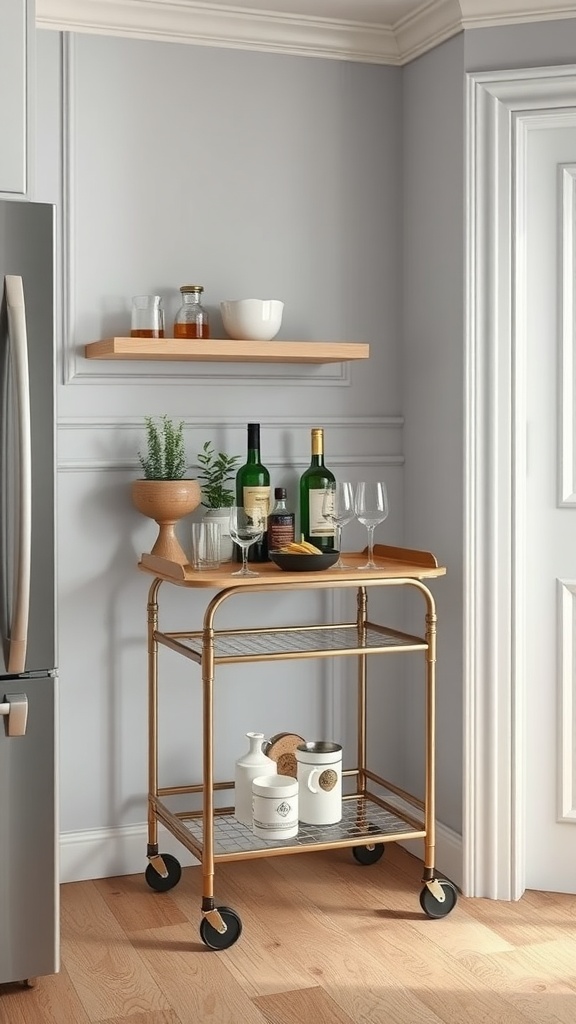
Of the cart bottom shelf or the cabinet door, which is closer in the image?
the cabinet door

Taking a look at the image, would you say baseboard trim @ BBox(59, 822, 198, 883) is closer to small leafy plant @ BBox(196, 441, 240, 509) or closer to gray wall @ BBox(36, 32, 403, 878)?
gray wall @ BBox(36, 32, 403, 878)

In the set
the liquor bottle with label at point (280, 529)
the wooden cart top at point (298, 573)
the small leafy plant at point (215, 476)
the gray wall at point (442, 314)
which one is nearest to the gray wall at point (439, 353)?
the gray wall at point (442, 314)

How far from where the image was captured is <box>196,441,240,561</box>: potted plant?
3.03 metres

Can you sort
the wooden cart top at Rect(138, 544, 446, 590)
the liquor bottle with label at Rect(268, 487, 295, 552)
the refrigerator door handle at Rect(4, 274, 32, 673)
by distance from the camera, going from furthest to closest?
the liquor bottle with label at Rect(268, 487, 295, 552) → the wooden cart top at Rect(138, 544, 446, 590) → the refrigerator door handle at Rect(4, 274, 32, 673)

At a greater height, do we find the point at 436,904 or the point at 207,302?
the point at 207,302

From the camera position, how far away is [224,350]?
2906mm

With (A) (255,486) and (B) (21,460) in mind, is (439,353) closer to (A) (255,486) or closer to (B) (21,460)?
(A) (255,486)

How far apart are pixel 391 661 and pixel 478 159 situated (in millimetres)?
1427

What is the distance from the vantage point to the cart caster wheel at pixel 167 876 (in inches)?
118

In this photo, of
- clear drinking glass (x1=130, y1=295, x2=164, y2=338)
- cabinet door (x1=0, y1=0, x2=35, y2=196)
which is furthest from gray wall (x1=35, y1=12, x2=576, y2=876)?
cabinet door (x1=0, y1=0, x2=35, y2=196)

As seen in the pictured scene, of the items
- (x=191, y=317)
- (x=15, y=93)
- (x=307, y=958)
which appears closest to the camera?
(x=15, y=93)

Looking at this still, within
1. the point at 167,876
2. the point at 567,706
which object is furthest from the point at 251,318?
the point at 167,876

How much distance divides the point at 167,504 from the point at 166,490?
4cm

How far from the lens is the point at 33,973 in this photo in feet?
7.96
